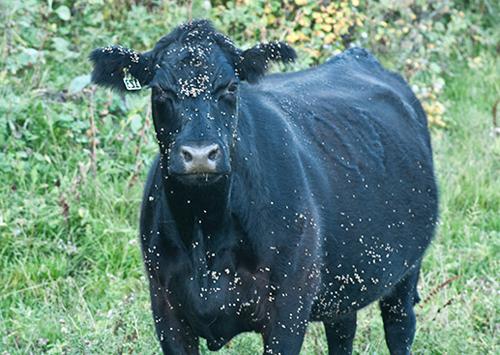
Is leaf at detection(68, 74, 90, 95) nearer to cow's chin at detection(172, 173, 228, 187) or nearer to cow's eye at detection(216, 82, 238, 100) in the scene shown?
cow's eye at detection(216, 82, 238, 100)

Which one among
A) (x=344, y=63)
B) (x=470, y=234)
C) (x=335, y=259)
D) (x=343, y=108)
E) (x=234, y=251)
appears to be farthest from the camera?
(x=470, y=234)

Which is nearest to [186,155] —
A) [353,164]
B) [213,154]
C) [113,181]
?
[213,154]

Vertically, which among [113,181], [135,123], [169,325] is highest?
[169,325]

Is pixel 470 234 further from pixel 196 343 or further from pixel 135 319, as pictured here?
pixel 196 343

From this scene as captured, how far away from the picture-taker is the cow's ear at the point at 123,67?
16.9ft

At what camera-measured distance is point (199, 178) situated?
15.5 ft

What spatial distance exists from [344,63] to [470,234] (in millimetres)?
1791

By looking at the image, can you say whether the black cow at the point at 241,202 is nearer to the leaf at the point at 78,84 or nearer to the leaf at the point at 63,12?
the leaf at the point at 78,84

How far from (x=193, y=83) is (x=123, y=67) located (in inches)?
16.6

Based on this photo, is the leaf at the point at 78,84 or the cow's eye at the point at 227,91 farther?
the leaf at the point at 78,84

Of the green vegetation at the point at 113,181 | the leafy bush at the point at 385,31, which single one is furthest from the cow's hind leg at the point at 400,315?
the leafy bush at the point at 385,31

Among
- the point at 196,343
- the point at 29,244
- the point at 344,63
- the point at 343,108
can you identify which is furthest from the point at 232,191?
the point at 29,244

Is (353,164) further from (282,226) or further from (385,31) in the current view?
(385,31)

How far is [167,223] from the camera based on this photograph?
17.0ft
